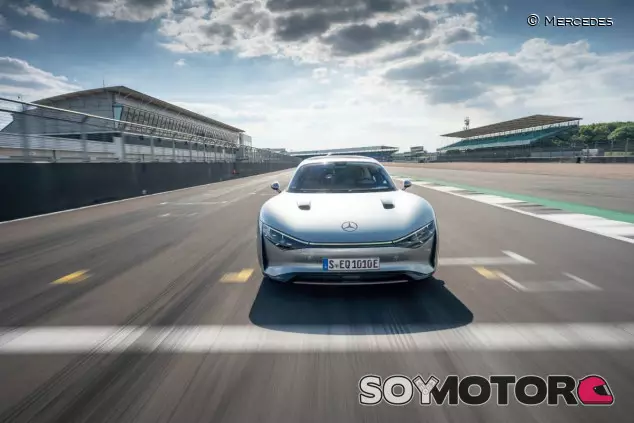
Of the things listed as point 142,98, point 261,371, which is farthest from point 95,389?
point 142,98

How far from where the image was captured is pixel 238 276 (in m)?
4.45

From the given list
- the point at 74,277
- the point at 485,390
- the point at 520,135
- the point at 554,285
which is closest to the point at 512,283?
the point at 554,285

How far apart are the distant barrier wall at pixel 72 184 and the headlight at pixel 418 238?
9.36 m

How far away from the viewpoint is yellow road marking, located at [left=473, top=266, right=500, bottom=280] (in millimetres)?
4328

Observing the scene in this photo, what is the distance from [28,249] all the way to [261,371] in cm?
546

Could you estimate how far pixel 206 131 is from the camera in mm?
95125

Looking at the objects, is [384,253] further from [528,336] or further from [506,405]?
[506,405]

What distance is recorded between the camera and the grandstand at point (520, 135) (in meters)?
67.1

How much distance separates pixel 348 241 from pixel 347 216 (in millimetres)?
377

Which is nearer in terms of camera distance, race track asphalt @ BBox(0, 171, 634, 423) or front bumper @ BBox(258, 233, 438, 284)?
race track asphalt @ BBox(0, 171, 634, 423)

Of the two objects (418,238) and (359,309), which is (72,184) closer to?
(359,309)

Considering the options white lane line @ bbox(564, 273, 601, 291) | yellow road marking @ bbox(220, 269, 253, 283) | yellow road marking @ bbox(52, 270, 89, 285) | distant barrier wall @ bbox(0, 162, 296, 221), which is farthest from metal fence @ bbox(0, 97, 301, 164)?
white lane line @ bbox(564, 273, 601, 291)

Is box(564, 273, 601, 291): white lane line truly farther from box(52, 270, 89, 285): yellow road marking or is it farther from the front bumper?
box(52, 270, 89, 285): yellow road marking

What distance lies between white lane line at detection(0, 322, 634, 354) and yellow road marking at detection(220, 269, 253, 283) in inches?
48.3
